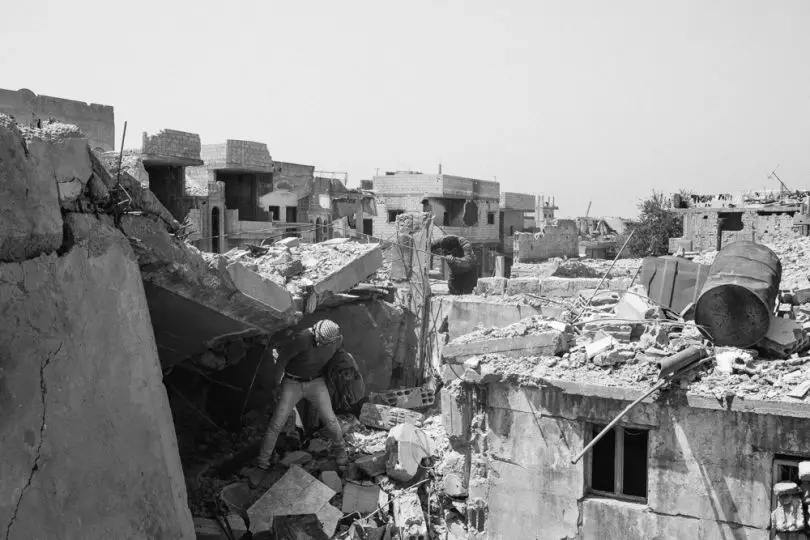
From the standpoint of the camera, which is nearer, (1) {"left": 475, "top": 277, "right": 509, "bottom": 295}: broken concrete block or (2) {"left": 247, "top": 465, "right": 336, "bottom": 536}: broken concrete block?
(2) {"left": 247, "top": 465, "right": 336, "bottom": 536}: broken concrete block

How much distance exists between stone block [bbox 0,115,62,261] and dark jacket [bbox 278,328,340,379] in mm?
3752

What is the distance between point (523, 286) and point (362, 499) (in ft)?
33.0

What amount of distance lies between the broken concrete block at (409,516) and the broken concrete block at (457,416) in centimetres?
107

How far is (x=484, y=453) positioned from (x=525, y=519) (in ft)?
2.23

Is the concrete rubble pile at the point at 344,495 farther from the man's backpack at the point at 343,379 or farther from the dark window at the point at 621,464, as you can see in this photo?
the dark window at the point at 621,464

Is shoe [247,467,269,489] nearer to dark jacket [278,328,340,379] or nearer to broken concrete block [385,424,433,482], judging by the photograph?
dark jacket [278,328,340,379]

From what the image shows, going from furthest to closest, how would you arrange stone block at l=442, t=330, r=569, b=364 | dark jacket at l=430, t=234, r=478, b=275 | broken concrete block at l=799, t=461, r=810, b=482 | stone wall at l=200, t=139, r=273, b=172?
1. stone wall at l=200, t=139, r=273, b=172
2. dark jacket at l=430, t=234, r=478, b=275
3. stone block at l=442, t=330, r=569, b=364
4. broken concrete block at l=799, t=461, r=810, b=482

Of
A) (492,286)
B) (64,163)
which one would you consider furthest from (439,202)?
(64,163)

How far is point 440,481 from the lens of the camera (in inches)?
329

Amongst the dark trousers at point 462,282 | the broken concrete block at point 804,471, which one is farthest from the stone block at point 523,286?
the broken concrete block at point 804,471

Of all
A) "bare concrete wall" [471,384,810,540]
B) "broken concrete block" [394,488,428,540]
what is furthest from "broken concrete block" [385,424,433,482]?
"bare concrete wall" [471,384,810,540]

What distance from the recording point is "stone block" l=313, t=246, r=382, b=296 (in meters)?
9.26

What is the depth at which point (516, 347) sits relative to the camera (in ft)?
24.2

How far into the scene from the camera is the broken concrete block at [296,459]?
8.89 metres
